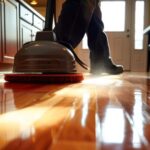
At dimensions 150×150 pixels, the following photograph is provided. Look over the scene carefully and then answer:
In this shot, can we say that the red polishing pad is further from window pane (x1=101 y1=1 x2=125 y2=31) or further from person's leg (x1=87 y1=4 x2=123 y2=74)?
window pane (x1=101 y1=1 x2=125 y2=31)

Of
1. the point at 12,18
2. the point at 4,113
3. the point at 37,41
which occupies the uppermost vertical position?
the point at 12,18

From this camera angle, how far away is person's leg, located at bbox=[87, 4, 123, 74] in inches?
72.1

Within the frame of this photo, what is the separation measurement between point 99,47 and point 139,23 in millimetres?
4768

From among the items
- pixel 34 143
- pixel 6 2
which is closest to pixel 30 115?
pixel 34 143

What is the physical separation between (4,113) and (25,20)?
3042mm

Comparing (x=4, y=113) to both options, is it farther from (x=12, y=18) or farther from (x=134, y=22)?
(x=134, y=22)

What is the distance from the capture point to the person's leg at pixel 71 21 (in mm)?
1231

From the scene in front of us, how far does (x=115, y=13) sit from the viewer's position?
21.0ft

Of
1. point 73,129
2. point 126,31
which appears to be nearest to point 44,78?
point 73,129

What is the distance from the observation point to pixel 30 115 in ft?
1.23

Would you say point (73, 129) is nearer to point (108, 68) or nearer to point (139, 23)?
point (108, 68)

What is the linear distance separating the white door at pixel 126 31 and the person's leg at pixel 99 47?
4.58m

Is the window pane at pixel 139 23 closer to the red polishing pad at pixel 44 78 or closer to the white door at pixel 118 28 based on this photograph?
the white door at pixel 118 28

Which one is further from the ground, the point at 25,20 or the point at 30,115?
the point at 25,20
